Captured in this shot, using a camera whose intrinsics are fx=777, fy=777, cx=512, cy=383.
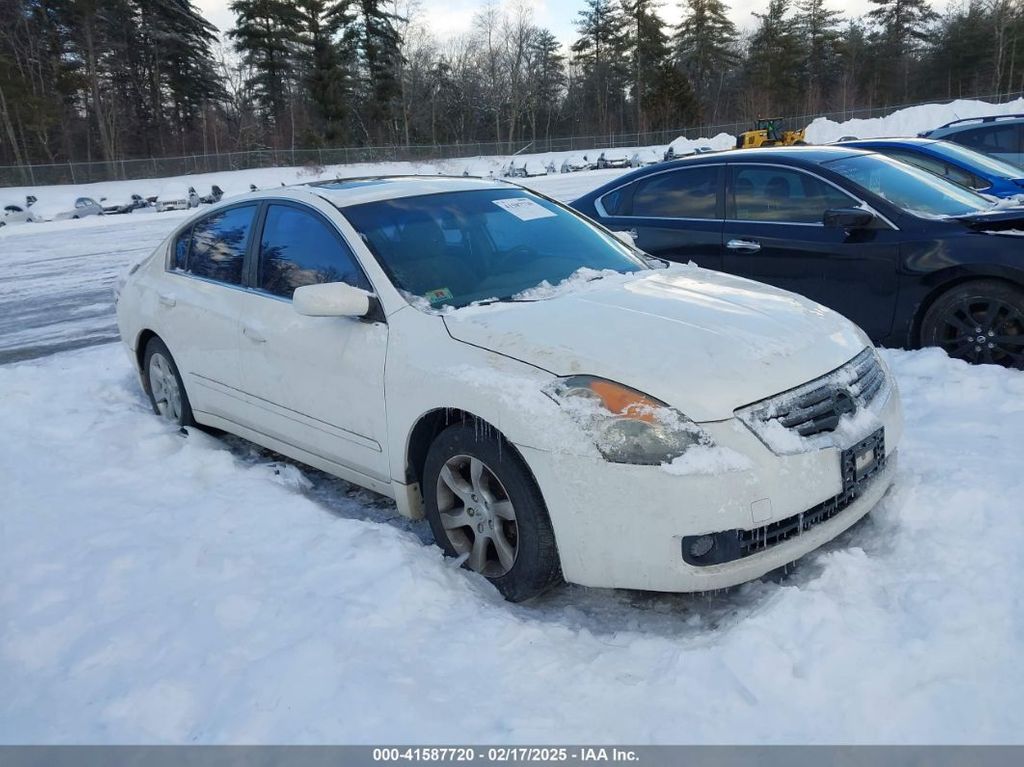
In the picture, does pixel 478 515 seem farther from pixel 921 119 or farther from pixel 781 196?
pixel 921 119

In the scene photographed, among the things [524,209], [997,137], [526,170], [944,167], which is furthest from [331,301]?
[526,170]

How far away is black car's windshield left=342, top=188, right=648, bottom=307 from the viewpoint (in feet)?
11.9

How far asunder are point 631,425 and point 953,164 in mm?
6734

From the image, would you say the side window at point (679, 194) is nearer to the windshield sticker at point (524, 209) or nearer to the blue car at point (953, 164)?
the blue car at point (953, 164)

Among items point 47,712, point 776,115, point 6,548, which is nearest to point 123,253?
point 6,548

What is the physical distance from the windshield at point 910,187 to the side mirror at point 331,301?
13.2ft

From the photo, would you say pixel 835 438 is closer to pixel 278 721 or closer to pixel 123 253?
pixel 278 721

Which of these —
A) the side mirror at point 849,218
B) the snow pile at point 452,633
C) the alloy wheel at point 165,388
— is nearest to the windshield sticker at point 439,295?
the snow pile at point 452,633

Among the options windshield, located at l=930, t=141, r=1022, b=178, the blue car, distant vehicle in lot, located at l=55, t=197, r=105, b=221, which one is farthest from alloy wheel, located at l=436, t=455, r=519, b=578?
distant vehicle in lot, located at l=55, t=197, r=105, b=221

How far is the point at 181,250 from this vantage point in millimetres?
5059

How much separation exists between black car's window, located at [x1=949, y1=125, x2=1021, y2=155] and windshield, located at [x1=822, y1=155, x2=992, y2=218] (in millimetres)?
6592

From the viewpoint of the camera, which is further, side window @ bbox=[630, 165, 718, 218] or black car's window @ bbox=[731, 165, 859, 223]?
side window @ bbox=[630, 165, 718, 218]

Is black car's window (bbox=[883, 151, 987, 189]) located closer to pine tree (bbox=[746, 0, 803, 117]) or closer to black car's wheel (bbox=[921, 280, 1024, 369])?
black car's wheel (bbox=[921, 280, 1024, 369])

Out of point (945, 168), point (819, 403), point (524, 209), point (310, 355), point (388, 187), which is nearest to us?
point (819, 403)
